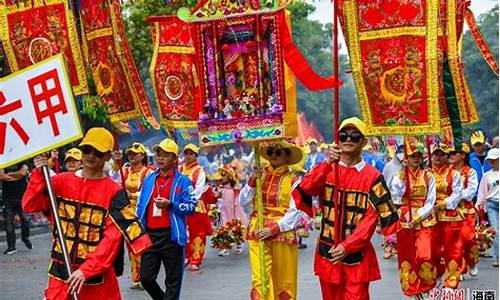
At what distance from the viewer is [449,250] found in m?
12.3

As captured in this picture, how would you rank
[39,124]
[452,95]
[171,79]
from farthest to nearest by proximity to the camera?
[171,79] < [452,95] < [39,124]

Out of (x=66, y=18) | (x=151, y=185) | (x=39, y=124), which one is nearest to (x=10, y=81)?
(x=39, y=124)

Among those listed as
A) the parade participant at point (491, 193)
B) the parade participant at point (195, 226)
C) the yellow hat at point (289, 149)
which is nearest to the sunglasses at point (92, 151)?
the yellow hat at point (289, 149)

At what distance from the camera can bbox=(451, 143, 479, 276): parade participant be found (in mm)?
13031

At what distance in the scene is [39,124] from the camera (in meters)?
6.91

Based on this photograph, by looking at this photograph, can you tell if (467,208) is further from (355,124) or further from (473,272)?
(355,124)

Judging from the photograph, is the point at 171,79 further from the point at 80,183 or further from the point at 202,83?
the point at 80,183

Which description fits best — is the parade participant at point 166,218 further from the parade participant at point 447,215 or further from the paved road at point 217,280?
the parade participant at point 447,215

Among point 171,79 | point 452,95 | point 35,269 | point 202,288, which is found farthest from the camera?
point 35,269

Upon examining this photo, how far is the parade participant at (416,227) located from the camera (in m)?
11.6

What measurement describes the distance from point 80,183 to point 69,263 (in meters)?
0.66

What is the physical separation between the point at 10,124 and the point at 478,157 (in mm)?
11394

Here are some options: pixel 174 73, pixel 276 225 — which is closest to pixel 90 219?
pixel 276 225

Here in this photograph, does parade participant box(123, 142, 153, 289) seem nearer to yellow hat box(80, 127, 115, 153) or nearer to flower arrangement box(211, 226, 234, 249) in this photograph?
flower arrangement box(211, 226, 234, 249)
